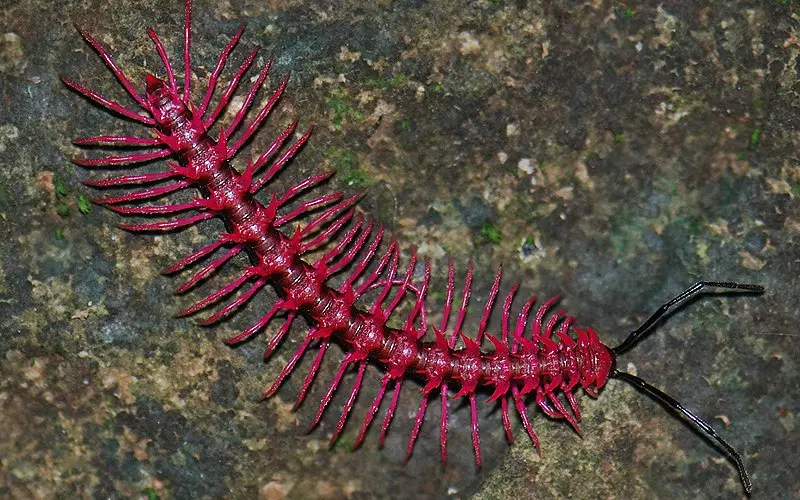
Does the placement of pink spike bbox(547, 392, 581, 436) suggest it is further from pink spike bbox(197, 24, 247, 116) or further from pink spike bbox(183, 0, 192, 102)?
pink spike bbox(183, 0, 192, 102)

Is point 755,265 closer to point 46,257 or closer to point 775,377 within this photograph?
point 775,377

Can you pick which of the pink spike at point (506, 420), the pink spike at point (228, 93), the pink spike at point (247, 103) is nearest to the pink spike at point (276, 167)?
the pink spike at point (247, 103)

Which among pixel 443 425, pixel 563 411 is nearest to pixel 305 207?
pixel 443 425

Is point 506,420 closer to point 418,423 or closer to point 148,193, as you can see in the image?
point 418,423

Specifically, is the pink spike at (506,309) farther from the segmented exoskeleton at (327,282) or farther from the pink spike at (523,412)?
the pink spike at (523,412)

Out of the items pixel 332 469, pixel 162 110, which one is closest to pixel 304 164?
pixel 162 110
